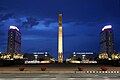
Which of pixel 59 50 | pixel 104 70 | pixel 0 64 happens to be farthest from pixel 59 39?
pixel 104 70

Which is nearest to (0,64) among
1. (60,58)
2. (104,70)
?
(104,70)

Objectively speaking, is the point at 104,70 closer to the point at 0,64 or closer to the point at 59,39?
the point at 0,64

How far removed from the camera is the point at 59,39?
5074 inches

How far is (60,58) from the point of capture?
13688cm

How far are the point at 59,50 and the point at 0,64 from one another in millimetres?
48431

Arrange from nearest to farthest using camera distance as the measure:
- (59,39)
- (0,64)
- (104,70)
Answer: (104,70) < (0,64) < (59,39)

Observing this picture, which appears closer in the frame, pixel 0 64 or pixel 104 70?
pixel 104 70

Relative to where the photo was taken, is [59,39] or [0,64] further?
[59,39]

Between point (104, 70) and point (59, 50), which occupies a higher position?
point (59, 50)

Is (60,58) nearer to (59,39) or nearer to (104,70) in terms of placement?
(59,39)

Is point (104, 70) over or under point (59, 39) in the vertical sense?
under

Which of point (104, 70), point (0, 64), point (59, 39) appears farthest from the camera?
point (59, 39)

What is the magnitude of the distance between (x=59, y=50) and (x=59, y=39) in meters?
5.54

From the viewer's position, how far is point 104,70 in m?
49.1
